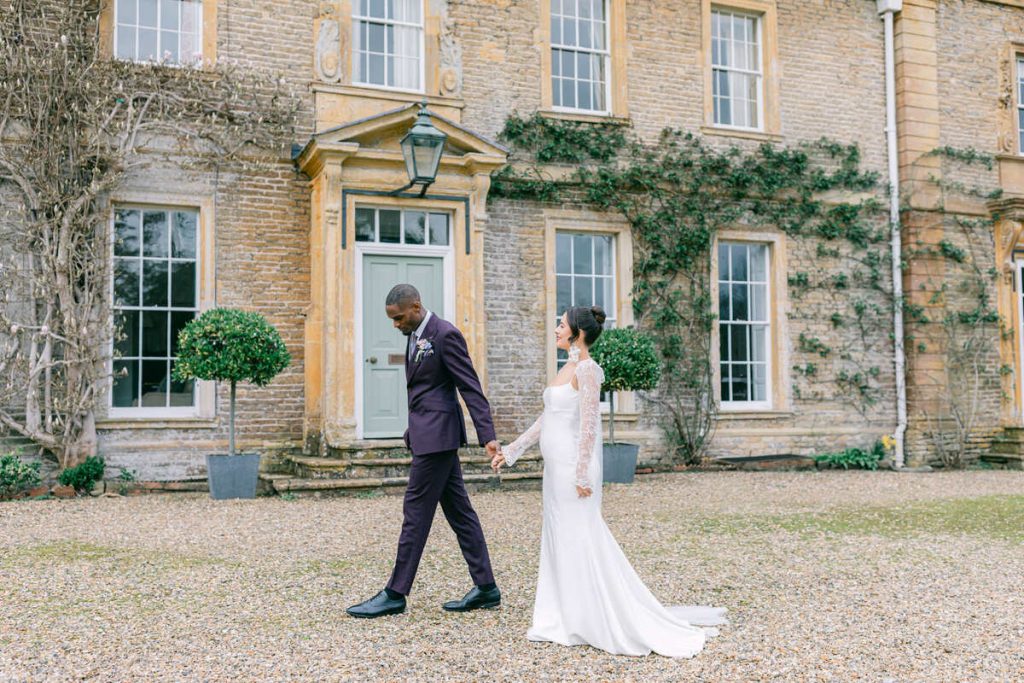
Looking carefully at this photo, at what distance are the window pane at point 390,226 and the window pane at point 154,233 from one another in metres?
2.34

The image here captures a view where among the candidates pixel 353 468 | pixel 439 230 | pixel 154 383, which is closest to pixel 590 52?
pixel 439 230

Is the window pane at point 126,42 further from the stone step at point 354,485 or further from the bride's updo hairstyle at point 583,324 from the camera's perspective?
the bride's updo hairstyle at point 583,324

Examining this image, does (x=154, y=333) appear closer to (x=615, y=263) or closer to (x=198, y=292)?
(x=198, y=292)

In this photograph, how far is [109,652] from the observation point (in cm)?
422

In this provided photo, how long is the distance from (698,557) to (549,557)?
85.5 inches

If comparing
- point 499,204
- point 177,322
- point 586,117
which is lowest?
point 177,322

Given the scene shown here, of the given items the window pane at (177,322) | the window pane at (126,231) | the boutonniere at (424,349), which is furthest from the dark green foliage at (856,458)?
the boutonniere at (424,349)

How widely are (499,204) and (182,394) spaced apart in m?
4.26

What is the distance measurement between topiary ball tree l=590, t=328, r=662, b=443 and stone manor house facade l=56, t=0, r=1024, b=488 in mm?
1360

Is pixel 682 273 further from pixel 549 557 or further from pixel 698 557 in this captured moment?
pixel 549 557

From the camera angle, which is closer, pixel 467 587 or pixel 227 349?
pixel 467 587

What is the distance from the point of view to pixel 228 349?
8.90m

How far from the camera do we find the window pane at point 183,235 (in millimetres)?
10352

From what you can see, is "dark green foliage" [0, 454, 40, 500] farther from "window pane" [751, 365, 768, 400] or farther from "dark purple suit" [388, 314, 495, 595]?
"window pane" [751, 365, 768, 400]
